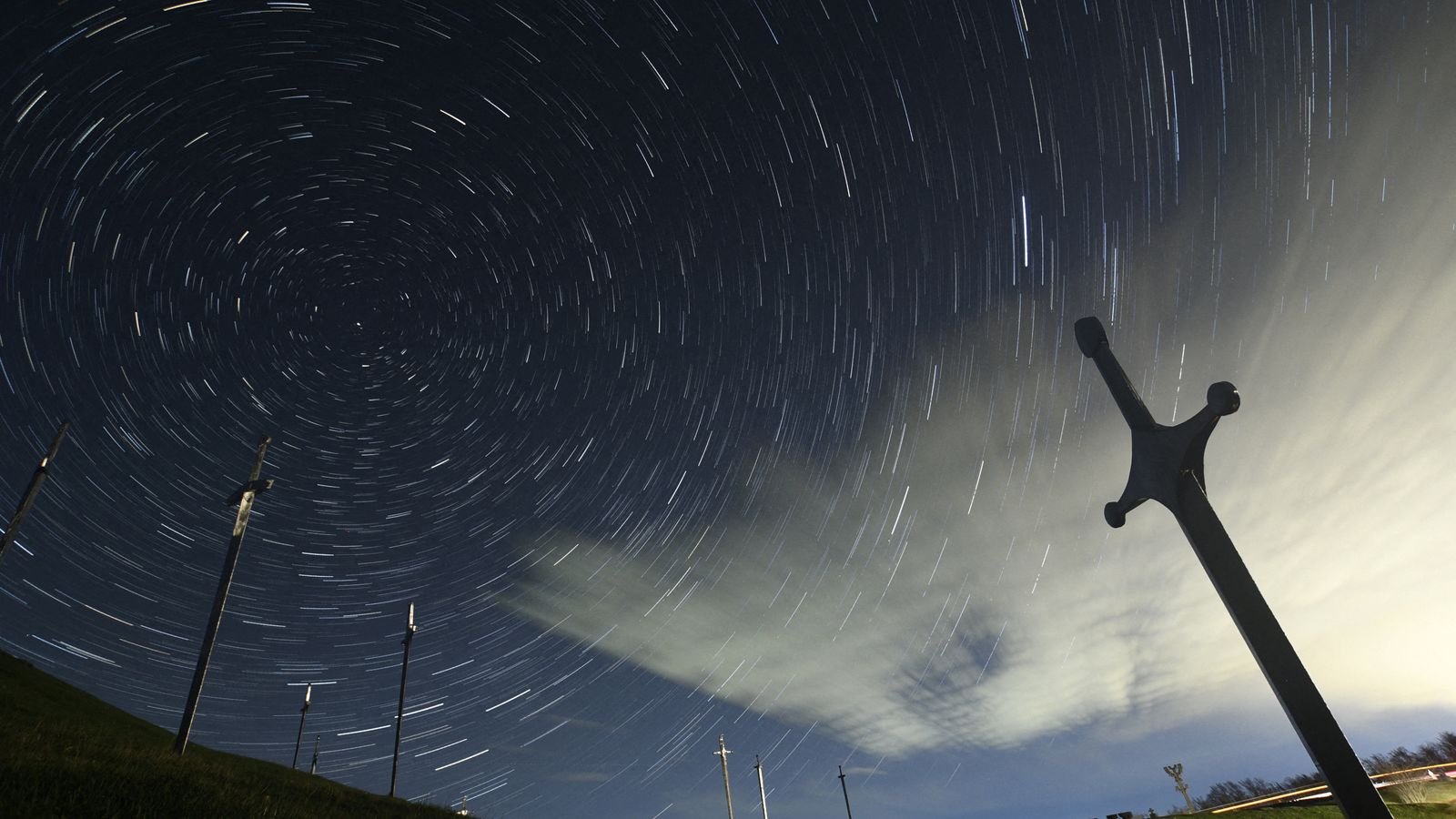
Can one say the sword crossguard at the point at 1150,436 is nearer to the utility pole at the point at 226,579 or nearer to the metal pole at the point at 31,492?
the utility pole at the point at 226,579

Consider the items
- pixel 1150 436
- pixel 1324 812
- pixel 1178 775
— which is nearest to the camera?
pixel 1150 436

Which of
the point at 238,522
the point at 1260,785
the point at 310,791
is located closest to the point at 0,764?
the point at 310,791

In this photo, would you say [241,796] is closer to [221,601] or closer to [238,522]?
[221,601]

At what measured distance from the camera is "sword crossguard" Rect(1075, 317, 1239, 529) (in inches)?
210

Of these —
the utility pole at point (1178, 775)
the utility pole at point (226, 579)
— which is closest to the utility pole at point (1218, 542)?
the utility pole at point (226, 579)

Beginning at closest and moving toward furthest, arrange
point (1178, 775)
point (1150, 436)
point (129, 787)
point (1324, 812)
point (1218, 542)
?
point (1218, 542)
point (1150, 436)
point (129, 787)
point (1324, 812)
point (1178, 775)

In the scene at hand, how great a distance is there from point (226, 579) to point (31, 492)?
30.9 feet

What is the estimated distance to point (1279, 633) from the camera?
15.5ft

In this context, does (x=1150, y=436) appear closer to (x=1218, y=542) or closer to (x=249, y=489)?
(x=1218, y=542)

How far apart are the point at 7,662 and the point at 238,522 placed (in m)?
27.2

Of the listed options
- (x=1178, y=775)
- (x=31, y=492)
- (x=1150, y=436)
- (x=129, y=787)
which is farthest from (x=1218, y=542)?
(x=1178, y=775)

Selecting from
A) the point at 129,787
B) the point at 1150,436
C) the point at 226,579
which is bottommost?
the point at 129,787

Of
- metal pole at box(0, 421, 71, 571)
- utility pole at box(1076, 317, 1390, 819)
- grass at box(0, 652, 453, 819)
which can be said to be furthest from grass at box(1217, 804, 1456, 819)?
metal pole at box(0, 421, 71, 571)

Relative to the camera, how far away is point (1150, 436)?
5.75 m
